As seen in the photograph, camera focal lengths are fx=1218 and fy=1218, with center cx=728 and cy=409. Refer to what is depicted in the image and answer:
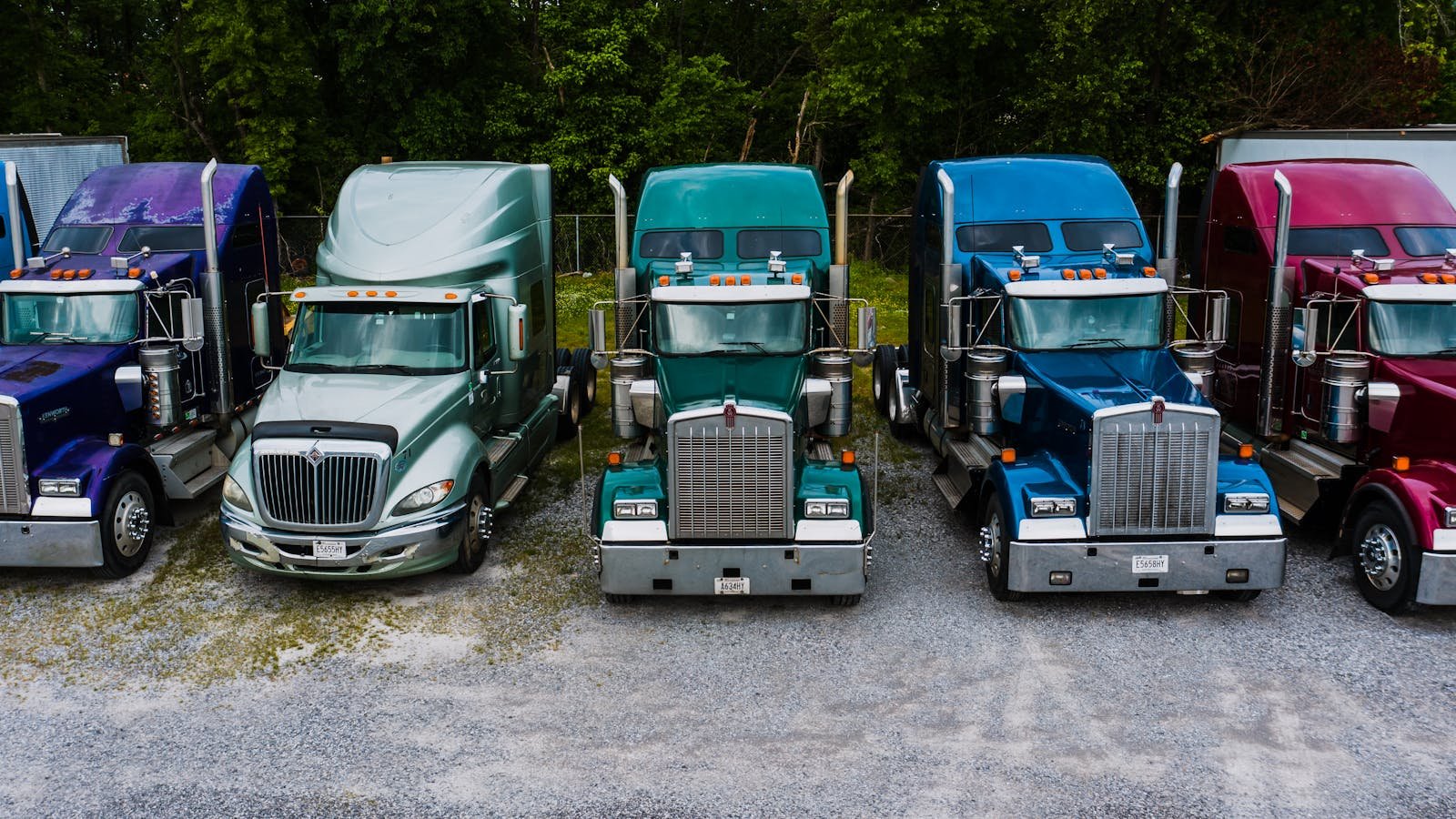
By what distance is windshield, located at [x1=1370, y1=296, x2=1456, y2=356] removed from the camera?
37.8ft

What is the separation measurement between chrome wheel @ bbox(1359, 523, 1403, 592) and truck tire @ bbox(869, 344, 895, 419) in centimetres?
706

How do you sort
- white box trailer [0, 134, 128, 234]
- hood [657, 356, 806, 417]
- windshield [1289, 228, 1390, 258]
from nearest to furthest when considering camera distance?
1. hood [657, 356, 806, 417]
2. windshield [1289, 228, 1390, 258]
3. white box trailer [0, 134, 128, 234]

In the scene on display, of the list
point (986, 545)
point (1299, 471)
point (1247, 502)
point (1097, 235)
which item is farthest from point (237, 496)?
point (1299, 471)

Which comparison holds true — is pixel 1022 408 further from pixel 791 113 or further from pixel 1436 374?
pixel 791 113

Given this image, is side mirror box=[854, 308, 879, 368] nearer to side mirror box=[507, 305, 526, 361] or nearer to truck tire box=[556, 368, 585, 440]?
side mirror box=[507, 305, 526, 361]

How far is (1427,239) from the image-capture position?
43.5 ft

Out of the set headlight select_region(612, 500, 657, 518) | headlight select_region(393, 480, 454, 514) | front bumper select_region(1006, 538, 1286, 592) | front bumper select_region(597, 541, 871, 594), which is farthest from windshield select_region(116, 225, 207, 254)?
front bumper select_region(1006, 538, 1286, 592)

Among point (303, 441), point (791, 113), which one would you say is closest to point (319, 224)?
point (791, 113)

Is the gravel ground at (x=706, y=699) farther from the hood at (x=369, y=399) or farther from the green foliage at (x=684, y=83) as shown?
the green foliage at (x=684, y=83)

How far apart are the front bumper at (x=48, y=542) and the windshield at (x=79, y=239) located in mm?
4181

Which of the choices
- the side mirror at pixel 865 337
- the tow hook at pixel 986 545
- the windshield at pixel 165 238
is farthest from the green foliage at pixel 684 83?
the tow hook at pixel 986 545

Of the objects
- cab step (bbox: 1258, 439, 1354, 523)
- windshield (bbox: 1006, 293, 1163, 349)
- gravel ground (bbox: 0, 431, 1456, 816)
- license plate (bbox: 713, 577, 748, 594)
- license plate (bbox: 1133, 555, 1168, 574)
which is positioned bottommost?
gravel ground (bbox: 0, 431, 1456, 816)

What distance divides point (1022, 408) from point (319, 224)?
24.6 metres

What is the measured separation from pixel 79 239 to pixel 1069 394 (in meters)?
11.2
